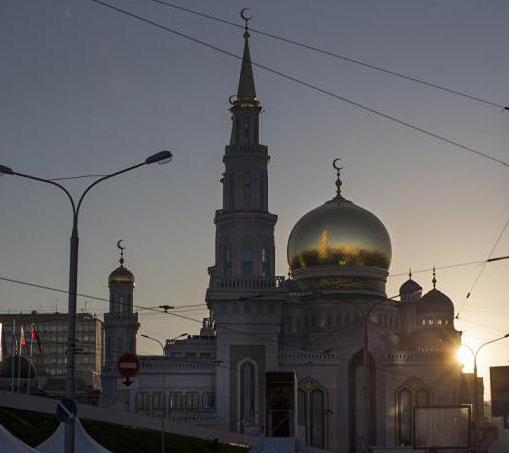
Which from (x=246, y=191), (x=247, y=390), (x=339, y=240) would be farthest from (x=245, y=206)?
(x=247, y=390)

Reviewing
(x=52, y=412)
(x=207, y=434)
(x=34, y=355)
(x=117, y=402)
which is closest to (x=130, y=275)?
(x=117, y=402)

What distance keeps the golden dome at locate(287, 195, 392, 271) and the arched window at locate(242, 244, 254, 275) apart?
25.3 ft

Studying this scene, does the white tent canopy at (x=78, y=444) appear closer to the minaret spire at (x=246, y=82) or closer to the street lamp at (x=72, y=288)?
the street lamp at (x=72, y=288)

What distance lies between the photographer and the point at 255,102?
79.1m

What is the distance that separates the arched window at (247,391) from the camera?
252 feet

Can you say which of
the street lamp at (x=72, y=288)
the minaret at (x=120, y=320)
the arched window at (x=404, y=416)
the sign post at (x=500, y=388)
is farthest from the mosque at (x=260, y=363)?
the street lamp at (x=72, y=288)

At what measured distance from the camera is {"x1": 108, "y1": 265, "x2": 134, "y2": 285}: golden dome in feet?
301

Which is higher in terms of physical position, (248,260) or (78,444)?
(248,260)

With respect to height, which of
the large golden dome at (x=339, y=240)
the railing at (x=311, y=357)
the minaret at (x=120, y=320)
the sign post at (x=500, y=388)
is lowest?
the sign post at (x=500, y=388)

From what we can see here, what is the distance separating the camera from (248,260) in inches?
3100

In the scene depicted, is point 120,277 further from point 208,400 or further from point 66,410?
point 66,410

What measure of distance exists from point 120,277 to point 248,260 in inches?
633

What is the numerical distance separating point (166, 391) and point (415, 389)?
1485cm

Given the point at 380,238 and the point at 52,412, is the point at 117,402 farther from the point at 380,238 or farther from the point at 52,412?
the point at 52,412
